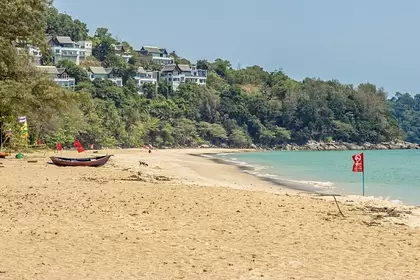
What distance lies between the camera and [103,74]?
110125 mm

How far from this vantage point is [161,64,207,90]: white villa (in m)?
121

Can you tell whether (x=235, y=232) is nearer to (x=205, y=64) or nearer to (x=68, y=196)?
(x=68, y=196)

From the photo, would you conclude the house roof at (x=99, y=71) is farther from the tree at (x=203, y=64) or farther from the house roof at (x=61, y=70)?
the tree at (x=203, y=64)

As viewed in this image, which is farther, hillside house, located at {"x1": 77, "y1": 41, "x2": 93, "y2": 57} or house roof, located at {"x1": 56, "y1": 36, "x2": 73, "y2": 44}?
hillside house, located at {"x1": 77, "y1": 41, "x2": 93, "y2": 57}

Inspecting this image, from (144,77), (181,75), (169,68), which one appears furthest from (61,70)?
(181,75)

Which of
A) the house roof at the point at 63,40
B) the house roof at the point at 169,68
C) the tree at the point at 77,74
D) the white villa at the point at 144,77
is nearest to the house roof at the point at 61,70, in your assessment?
the tree at the point at 77,74

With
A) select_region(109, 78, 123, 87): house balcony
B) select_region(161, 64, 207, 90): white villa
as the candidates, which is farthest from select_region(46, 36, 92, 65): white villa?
select_region(161, 64, 207, 90): white villa

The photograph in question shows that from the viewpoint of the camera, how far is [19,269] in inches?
279

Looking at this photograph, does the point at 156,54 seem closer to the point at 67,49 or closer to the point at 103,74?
the point at 67,49

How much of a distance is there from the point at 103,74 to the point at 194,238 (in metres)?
104

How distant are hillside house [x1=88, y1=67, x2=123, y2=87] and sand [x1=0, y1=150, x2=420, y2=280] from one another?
318 ft

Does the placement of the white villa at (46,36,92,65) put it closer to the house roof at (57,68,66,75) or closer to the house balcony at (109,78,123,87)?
the house balcony at (109,78,123,87)

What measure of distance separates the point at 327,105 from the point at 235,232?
11093 centimetres

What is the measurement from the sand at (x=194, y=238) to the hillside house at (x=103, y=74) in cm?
9685
